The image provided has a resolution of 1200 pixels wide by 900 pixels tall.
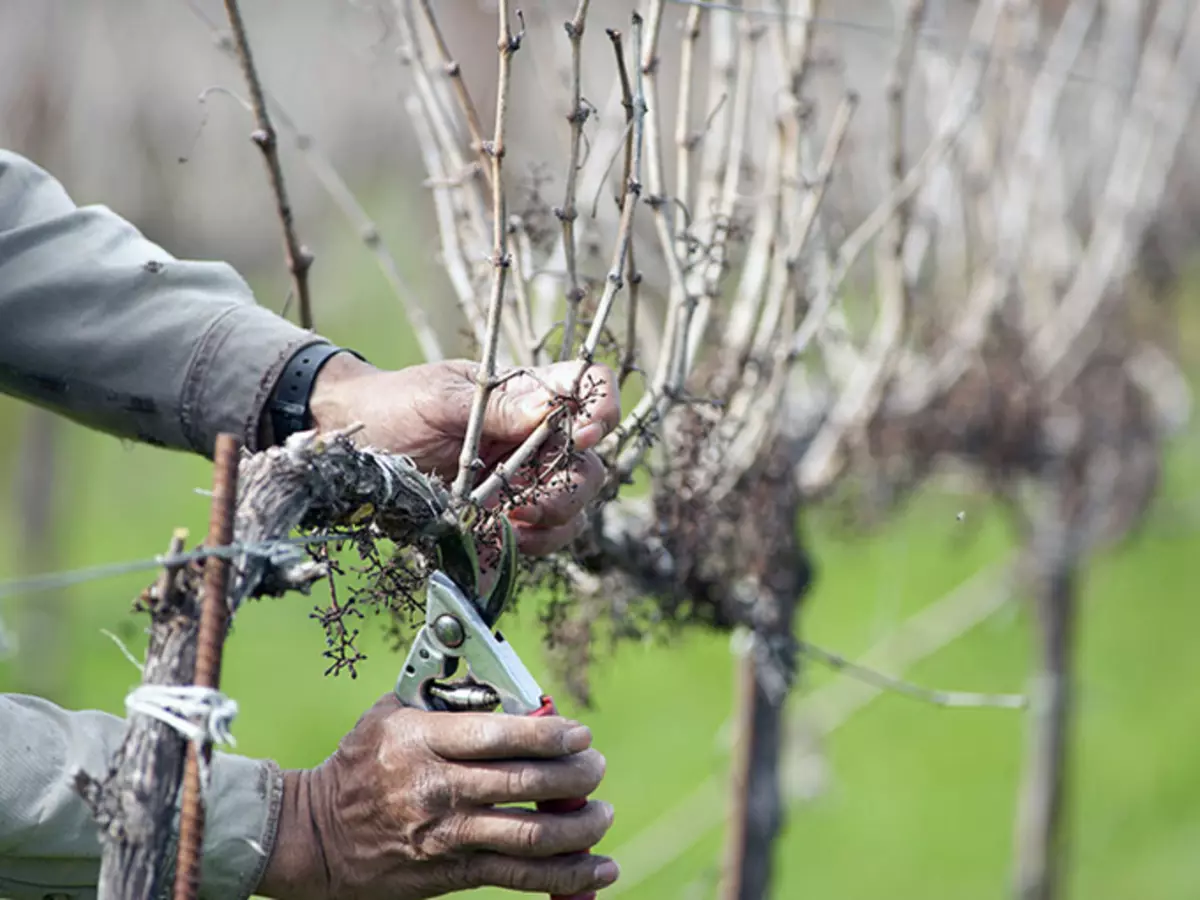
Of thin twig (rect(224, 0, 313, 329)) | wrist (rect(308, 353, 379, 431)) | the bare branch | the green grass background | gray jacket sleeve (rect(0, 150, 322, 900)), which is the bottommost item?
wrist (rect(308, 353, 379, 431))

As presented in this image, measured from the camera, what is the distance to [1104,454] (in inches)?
197

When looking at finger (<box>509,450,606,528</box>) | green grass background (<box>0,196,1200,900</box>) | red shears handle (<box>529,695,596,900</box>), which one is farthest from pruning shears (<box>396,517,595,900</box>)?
green grass background (<box>0,196,1200,900</box>)

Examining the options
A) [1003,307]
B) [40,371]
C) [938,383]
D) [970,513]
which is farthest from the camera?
[970,513]

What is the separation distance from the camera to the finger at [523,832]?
1.55 meters

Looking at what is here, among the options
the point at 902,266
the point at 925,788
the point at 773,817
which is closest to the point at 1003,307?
the point at 902,266

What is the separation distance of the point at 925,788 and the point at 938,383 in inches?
208

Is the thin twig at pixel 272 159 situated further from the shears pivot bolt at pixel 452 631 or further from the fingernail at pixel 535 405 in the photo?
the shears pivot bolt at pixel 452 631

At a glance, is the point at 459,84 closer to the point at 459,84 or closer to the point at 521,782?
the point at 459,84

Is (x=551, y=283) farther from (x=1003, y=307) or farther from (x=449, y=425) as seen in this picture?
(x=1003, y=307)

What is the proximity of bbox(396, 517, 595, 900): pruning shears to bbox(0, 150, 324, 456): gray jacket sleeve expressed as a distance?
50 cm

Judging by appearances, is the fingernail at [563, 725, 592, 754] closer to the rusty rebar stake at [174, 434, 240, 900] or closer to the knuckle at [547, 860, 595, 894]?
the knuckle at [547, 860, 595, 894]

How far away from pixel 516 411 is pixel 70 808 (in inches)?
25.4

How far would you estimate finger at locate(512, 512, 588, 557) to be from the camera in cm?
194

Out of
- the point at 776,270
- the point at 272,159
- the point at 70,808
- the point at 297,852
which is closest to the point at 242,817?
the point at 297,852
